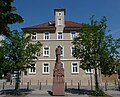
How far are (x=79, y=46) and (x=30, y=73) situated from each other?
19247 millimetres

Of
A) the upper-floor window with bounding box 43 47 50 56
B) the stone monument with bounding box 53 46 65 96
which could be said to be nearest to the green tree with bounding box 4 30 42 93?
the stone monument with bounding box 53 46 65 96

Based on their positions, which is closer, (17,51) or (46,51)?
(17,51)

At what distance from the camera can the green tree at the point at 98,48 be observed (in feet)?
65.9

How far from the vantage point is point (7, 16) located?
33.0 feet

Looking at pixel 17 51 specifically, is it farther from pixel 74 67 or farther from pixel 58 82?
pixel 74 67

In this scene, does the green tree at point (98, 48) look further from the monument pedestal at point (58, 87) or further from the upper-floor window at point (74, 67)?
the upper-floor window at point (74, 67)

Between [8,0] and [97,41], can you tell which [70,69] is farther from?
[8,0]

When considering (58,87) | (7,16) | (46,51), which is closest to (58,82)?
(58,87)

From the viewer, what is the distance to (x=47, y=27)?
40.0m

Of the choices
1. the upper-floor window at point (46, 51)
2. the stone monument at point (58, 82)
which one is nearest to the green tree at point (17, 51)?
the stone monument at point (58, 82)

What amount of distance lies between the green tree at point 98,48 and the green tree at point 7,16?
35.6 feet

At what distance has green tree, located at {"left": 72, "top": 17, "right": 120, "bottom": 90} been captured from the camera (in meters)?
20.1

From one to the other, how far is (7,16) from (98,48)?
12169 mm

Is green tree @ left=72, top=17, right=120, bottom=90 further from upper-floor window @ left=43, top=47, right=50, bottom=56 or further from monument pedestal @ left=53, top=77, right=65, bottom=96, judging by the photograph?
upper-floor window @ left=43, top=47, right=50, bottom=56
